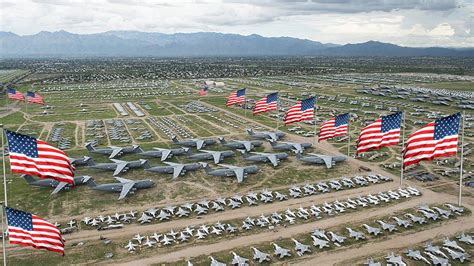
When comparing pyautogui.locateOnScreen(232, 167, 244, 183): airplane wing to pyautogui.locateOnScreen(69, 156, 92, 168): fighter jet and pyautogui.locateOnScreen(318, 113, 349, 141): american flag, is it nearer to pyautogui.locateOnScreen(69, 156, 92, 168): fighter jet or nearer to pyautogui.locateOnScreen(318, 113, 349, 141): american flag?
pyautogui.locateOnScreen(318, 113, 349, 141): american flag

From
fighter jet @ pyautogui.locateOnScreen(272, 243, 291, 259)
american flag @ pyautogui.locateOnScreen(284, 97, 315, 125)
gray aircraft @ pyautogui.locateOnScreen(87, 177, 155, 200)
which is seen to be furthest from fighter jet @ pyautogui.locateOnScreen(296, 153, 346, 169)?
fighter jet @ pyautogui.locateOnScreen(272, 243, 291, 259)

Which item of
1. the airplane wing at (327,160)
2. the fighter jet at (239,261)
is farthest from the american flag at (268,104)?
the fighter jet at (239,261)

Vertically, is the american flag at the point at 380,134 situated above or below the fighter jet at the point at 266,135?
above

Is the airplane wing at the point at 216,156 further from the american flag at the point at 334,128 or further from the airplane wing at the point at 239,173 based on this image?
the american flag at the point at 334,128

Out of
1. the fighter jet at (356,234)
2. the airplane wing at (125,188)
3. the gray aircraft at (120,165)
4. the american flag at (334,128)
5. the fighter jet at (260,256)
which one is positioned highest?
the american flag at (334,128)

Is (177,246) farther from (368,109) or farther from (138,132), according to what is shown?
(368,109)
